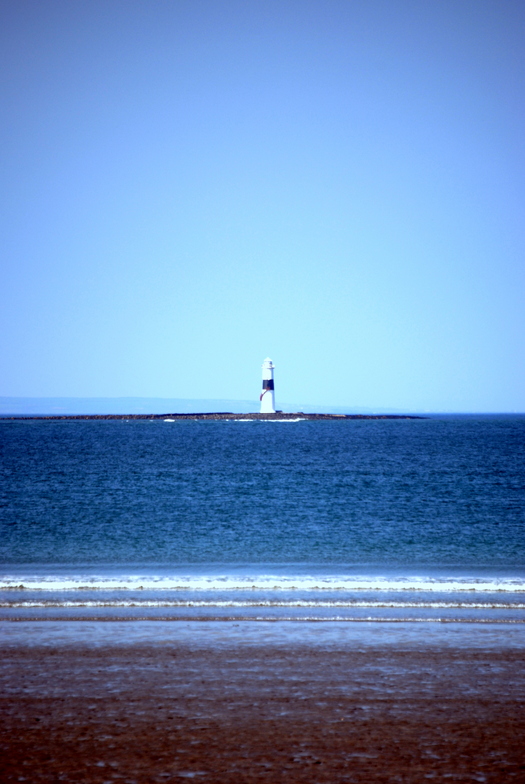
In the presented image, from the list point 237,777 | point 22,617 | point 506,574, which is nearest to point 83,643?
point 22,617

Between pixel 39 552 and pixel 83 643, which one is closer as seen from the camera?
pixel 83 643

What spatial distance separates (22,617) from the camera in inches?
464

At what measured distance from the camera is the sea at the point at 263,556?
11.1m

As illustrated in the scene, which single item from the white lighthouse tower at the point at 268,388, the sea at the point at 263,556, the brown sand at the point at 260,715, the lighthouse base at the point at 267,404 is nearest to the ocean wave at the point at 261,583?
the sea at the point at 263,556

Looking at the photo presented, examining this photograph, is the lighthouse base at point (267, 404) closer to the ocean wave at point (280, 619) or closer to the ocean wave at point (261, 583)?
the ocean wave at point (261, 583)

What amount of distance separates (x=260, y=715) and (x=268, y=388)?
12133 centimetres

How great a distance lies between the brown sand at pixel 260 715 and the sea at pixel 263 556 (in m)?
1.04

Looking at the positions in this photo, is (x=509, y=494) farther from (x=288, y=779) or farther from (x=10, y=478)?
(x=288, y=779)

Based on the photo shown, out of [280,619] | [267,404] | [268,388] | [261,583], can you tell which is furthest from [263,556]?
[267,404]

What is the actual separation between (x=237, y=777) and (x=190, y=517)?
73.3 feet

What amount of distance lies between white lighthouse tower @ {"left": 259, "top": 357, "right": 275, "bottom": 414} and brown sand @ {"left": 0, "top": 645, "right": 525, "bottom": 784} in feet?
352

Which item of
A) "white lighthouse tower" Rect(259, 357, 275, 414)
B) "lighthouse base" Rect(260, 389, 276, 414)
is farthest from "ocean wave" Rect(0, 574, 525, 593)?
"lighthouse base" Rect(260, 389, 276, 414)

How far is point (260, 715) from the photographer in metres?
7.10

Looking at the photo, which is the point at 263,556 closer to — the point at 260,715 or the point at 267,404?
the point at 260,715
